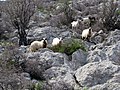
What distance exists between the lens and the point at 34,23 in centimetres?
2441

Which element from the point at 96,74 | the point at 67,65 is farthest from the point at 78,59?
the point at 96,74

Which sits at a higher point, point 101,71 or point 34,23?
point 101,71

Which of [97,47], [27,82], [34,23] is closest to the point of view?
[27,82]

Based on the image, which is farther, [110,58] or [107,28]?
[107,28]

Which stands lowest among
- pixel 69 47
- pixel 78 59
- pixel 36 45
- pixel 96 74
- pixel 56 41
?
pixel 36 45

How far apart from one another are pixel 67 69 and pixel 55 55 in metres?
1.39

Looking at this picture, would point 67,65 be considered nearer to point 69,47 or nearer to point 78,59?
point 78,59

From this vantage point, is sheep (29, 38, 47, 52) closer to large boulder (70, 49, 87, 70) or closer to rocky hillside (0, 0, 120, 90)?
rocky hillside (0, 0, 120, 90)

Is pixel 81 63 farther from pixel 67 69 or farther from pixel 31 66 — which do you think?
pixel 31 66

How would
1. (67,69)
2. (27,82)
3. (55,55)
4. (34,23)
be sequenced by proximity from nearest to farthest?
(27,82) → (67,69) → (55,55) → (34,23)

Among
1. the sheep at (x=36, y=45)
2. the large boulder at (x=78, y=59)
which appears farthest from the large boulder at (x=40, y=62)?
the sheep at (x=36, y=45)

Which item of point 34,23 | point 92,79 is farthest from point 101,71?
point 34,23

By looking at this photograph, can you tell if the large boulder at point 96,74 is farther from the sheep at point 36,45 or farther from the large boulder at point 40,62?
the sheep at point 36,45

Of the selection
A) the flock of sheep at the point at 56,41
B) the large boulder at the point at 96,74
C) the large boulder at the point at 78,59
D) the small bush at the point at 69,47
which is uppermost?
the large boulder at the point at 96,74
